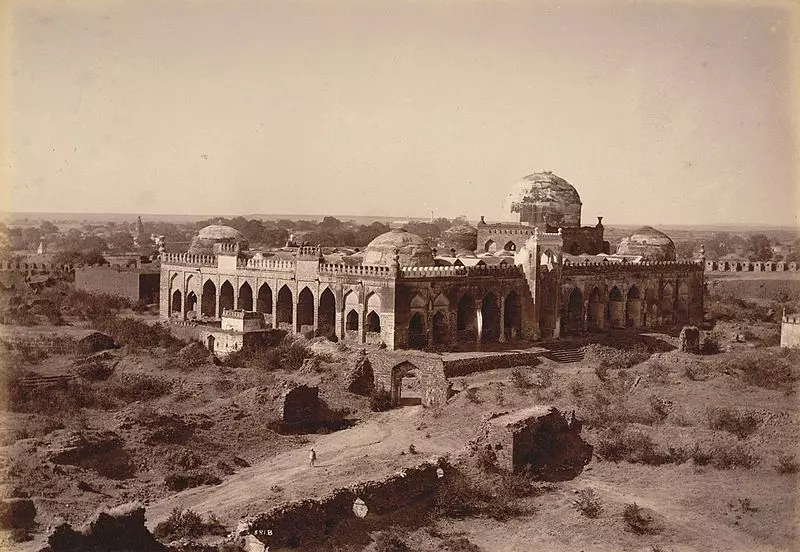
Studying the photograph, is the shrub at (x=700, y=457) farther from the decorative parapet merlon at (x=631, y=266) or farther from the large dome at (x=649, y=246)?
the large dome at (x=649, y=246)

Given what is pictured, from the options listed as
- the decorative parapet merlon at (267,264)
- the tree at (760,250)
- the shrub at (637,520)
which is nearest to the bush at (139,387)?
the decorative parapet merlon at (267,264)

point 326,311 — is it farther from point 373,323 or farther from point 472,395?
point 472,395

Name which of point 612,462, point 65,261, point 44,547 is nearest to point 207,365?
point 612,462

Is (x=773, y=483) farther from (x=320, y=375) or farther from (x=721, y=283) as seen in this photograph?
(x=721, y=283)

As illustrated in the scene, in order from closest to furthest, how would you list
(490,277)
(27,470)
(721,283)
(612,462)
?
(27,470)
(612,462)
(490,277)
(721,283)

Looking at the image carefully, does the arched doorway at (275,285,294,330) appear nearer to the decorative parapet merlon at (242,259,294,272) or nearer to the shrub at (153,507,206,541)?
the decorative parapet merlon at (242,259,294,272)

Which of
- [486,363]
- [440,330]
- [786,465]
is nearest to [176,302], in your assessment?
[440,330]

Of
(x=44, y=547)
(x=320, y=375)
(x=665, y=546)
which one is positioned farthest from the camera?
(x=320, y=375)
